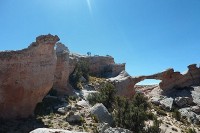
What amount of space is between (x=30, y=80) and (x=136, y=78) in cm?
3414

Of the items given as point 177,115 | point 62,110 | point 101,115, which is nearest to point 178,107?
point 177,115

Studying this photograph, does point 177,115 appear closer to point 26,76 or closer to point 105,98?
point 105,98

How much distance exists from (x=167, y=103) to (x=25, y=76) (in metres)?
32.7

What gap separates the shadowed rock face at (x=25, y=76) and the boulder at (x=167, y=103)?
2838 centimetres

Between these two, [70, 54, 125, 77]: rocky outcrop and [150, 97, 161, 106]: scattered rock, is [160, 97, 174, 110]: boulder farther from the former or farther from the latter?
[70, 54, 125, 77]: rocky outcrop

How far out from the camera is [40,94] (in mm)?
31125

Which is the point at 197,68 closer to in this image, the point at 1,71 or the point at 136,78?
the point at 136,78

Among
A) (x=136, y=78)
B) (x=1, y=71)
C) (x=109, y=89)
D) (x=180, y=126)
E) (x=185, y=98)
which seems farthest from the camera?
(x=136, y=78)

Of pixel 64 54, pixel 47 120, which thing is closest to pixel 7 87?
pixel 47 120

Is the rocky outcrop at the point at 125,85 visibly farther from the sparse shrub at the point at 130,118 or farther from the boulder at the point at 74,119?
the boulder at the point at 74,119

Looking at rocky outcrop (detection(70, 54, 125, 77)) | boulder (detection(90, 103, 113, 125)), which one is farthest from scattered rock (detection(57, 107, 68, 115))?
rocky outcrop (detection(70, 54, 125, 77))

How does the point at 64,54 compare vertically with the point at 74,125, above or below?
above

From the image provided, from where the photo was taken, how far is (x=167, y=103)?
53.7 metres

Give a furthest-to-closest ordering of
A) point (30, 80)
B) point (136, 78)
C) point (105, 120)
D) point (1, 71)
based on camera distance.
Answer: point (136, 78)
point (105, 120)
point (30, 80)
point (1, 71)
